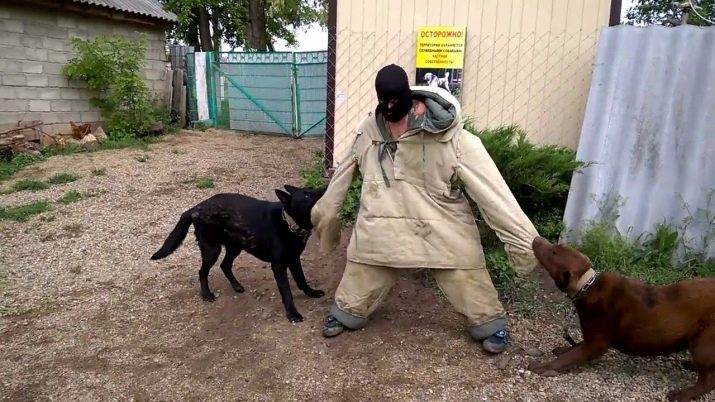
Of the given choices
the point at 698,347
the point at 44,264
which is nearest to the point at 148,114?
the point at 44,264

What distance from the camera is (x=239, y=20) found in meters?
23.2

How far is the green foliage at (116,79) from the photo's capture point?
34.7 ft

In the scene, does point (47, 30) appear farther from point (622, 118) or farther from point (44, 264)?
point (622, 118)

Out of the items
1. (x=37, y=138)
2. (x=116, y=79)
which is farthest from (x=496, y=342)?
(x=116, y=79)

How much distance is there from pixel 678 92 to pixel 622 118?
0.44 metres

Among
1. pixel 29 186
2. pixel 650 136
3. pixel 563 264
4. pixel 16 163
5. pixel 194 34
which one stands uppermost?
pixel 194 34

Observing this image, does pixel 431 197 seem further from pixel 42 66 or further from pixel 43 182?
pixel 42 66

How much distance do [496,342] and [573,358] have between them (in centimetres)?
45

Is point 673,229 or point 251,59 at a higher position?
point 251,59

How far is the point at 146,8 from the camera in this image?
40.7 ft

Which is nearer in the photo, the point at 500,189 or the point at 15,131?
the point at 500,189

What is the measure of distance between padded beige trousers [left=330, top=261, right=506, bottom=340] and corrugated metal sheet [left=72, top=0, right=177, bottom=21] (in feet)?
32.5

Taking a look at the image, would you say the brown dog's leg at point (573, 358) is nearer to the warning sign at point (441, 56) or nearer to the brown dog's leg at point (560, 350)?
the brown dog's leg at point (560, 350)

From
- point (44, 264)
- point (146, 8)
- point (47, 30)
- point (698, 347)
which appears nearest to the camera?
point (698, 347)
